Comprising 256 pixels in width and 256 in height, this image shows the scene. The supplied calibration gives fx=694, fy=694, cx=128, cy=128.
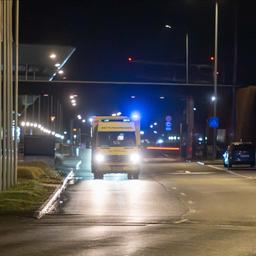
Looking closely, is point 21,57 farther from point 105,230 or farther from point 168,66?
point 105,230

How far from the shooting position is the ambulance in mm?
32094

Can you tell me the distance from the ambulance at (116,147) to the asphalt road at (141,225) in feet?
23.7

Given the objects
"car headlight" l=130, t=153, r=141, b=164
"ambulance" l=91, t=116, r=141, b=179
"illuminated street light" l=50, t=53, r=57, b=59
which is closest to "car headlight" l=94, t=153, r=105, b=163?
"ambulance" l=91, t=116, r=141, b=179

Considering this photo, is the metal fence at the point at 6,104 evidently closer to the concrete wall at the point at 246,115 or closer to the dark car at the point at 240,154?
the dark car at the point at 240,154

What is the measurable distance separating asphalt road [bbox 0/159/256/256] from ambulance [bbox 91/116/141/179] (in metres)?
7.23

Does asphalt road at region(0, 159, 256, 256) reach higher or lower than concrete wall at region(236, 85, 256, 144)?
lower

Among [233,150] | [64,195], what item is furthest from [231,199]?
[233,150]

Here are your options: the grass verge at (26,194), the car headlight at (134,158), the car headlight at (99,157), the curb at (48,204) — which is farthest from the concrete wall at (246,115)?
the curb at (48,204)

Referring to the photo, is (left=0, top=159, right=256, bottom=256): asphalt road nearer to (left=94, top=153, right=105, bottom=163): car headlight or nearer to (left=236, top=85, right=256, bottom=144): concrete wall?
(left=94, top=153, right=105, bottom=163): car headlight

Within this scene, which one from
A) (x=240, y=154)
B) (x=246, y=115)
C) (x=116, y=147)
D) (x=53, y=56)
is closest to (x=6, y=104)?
(x=116, y=147)

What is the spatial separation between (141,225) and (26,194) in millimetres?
6362

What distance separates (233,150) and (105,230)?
29313mm

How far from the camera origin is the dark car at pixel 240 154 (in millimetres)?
42469

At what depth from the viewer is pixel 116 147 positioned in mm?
32125
